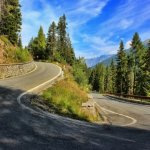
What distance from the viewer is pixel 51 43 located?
366ft

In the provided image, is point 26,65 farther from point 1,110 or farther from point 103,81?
point 103,81

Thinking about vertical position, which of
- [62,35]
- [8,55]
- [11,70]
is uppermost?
[62,35]

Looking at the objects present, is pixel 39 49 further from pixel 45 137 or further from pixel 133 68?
pixel 45 137

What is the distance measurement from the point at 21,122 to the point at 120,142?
132 inches

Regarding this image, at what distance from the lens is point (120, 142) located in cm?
1010

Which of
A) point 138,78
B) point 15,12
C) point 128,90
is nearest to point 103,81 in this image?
point 128,90

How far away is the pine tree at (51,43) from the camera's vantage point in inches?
4274

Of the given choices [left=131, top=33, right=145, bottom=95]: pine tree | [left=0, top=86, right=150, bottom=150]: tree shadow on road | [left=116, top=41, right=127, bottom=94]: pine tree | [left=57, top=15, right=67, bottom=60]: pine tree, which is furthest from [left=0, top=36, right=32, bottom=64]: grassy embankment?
[left=57, top=15, right=67, bottom=60]: pine tree

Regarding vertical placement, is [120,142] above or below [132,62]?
below

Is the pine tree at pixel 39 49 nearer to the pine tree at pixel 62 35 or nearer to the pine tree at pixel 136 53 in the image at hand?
the pine tree at pixel 62 35

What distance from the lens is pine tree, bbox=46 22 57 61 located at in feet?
356

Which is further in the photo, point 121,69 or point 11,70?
point 121,69

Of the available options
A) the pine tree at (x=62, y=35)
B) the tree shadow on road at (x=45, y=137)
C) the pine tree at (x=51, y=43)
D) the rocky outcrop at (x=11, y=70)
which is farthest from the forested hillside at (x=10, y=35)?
Answer: the pine tree at (x=62, y=35)

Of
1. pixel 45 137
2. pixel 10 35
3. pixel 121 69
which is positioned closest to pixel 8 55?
pixel 10 35
